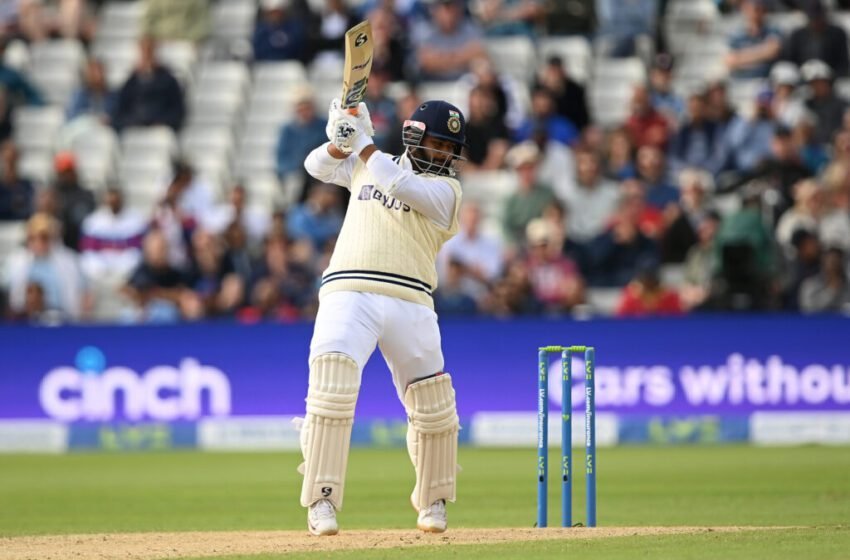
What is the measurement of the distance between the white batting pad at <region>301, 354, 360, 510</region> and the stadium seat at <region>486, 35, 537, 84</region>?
1145cm

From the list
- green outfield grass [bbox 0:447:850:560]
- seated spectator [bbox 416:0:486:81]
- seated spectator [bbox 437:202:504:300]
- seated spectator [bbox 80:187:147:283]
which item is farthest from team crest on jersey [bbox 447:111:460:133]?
seated spectator [bbox 416:0:486:81]

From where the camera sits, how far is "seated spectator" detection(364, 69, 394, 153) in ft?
55.7

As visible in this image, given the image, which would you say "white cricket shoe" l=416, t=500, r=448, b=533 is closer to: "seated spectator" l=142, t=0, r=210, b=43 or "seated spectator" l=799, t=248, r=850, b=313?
"seated spectator" l=799, t=248, r=850, b=313

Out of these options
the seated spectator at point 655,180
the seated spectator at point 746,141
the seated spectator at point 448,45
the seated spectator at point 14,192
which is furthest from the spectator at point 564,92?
the seated spectator at point 14,192

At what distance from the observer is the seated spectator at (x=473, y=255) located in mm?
15766

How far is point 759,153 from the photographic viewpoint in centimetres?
1700

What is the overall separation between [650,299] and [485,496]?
477 cm

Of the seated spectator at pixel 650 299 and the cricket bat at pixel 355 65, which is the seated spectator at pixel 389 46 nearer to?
the seated spectator at pixel 650 299

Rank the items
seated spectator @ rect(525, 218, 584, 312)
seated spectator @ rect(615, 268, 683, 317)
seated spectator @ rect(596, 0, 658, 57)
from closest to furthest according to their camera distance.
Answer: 1. seated spectator @ rect(615, 268, 683, 317)
2. seated spectator @ rect(525, 218, 584, 312)
3. seated spectator @ rect(596, 0, 658, 57)

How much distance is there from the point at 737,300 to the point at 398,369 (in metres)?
7.87

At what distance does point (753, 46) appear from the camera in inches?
711

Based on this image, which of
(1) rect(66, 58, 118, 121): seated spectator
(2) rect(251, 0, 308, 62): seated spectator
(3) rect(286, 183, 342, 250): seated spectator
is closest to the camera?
(3) rect(286, 183, 342, 250): seated spectator

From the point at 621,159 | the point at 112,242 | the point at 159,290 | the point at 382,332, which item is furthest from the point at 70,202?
the point at 382,332

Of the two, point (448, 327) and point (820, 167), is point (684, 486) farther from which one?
point (820, 167)
